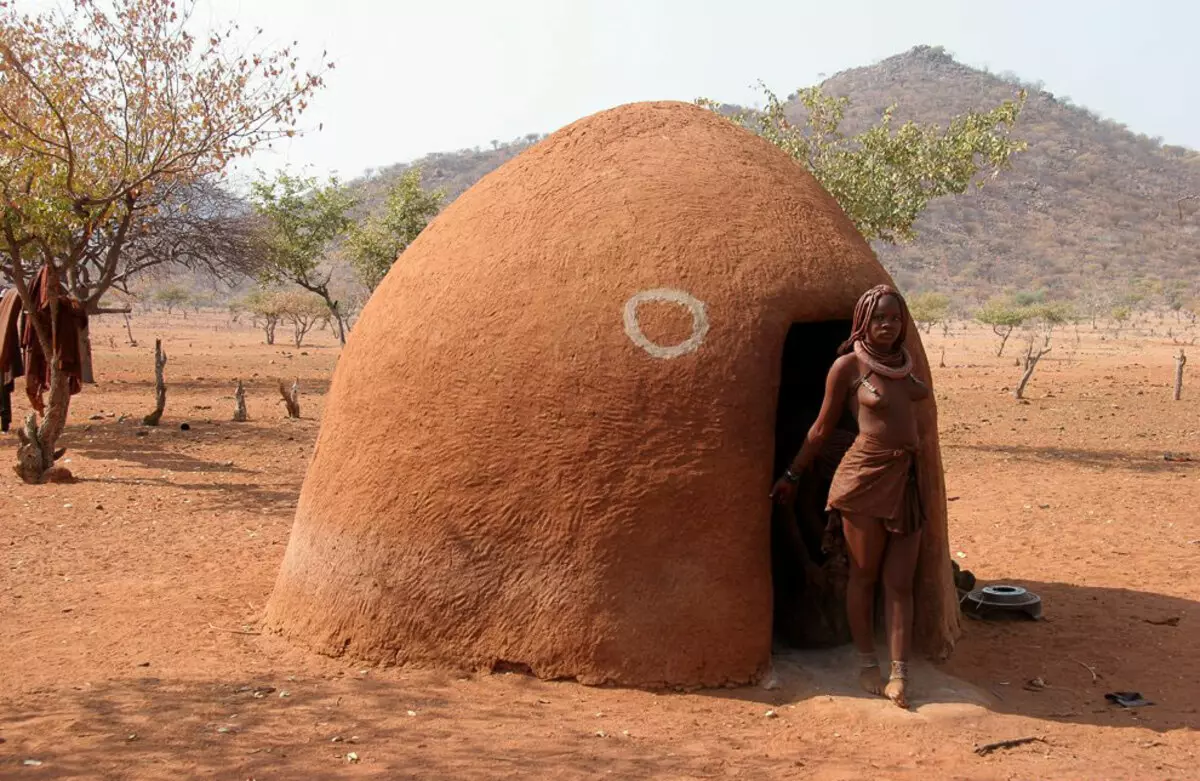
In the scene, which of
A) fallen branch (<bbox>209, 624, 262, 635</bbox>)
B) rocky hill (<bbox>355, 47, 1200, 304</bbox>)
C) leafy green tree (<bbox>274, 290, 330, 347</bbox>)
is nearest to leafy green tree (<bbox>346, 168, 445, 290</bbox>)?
leafy green tree (<bbox>274, 290, 330, 347</bbox>)

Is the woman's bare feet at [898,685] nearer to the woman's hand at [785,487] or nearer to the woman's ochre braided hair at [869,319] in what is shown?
the woman's hand at [785,487]

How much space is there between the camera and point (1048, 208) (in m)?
55.3

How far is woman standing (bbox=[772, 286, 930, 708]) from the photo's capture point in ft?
15.4

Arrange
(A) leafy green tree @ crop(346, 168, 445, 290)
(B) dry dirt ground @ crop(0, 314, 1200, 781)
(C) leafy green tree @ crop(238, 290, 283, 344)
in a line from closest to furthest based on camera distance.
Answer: (B) dry dirt ground @ crop(0, 314, 1200, 781) < (A) leafy green tree @ crop(346, 168, 445, 290) < (C) leafy green tree @ crop(238, 290, 283, 344)

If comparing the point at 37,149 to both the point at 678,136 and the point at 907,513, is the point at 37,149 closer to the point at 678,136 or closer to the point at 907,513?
the point at 678,136

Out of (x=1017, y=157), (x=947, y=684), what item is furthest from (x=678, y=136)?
(x=1017, y=157)

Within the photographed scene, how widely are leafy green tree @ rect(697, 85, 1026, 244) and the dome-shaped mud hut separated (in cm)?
771

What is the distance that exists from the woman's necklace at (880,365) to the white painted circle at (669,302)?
685mm

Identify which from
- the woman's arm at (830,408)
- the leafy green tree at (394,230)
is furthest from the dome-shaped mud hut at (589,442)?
the leafy green tree at (394,230)

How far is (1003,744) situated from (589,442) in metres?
2.10

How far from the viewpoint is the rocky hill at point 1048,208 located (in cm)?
4909

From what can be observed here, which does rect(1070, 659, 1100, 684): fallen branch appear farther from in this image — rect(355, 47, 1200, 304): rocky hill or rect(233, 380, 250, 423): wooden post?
rect(355, 47, 1200, 304): rocky hill

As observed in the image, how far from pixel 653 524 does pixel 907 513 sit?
3.71ft

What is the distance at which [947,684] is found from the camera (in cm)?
491
